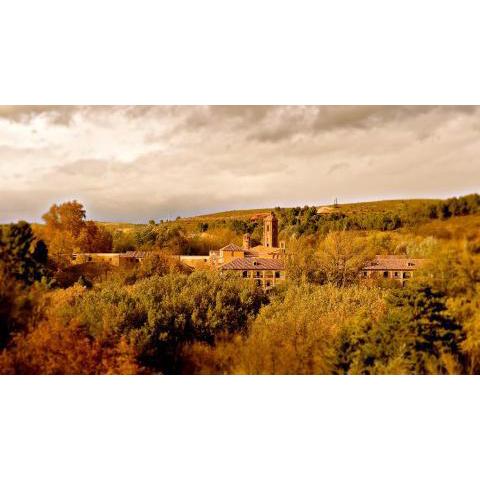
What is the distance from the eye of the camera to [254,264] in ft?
17.4

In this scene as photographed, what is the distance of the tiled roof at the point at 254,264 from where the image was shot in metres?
5.31

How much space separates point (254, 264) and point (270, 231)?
44cm

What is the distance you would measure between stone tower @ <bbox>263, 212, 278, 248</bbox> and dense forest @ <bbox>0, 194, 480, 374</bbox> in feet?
0.34

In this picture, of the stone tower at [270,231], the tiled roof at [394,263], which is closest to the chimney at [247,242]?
the stone tower at [270,231]

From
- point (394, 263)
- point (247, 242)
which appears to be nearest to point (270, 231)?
point (247, 242)

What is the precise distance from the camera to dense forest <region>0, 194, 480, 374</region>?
4.79 metres

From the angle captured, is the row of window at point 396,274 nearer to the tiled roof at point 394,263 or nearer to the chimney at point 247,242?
the tiled roof at point 394,263

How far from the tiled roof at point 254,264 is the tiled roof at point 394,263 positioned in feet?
3.39

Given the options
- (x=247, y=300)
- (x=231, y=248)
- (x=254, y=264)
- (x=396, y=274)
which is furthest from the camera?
(x=231, y=248)

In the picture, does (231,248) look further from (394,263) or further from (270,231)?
(394,263)

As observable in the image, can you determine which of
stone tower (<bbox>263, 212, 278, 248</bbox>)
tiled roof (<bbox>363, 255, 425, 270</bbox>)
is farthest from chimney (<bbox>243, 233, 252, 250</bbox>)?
tiled roof (<bbox>363, 255, 425, 270</bbox>)

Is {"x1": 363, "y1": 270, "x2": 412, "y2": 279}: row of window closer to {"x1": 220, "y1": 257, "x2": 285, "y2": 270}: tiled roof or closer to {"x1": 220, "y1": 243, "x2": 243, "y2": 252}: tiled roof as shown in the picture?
{"x1": 220, "y1": 257, "x2": 285, "y2": 270}: tiled roof
